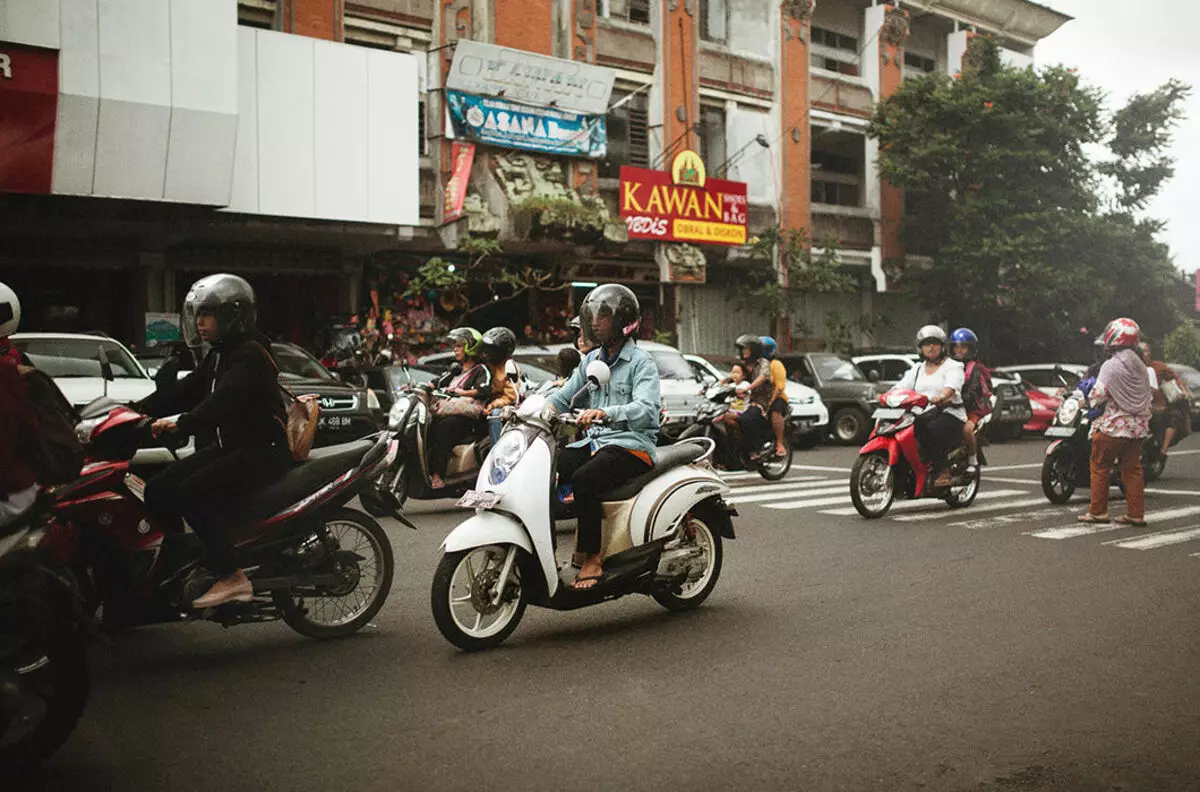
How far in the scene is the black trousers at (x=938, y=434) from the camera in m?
11.5

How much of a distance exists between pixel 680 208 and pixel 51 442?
22.0 meters

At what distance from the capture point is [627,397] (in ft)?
21.6

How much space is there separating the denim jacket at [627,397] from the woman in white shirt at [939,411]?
5.59 m

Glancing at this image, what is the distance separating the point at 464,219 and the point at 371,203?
224 cm

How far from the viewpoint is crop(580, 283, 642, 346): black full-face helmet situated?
6523 millimetres

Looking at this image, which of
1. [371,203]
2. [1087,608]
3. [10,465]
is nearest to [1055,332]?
[371,203]

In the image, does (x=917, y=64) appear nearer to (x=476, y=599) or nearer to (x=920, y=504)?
(x=920, y=504)

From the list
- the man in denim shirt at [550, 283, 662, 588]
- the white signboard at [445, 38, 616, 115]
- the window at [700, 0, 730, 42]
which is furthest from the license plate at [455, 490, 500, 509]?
the window at [700, 0, 730, 42]

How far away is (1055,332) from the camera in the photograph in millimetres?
31172

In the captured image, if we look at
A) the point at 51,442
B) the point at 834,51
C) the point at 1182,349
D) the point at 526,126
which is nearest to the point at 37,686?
the point at 51,442

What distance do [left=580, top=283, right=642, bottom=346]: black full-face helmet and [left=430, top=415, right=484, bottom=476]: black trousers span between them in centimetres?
481

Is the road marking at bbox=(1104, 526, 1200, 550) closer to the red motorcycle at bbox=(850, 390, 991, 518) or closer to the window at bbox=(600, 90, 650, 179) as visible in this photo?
the red motorcycle at bbox=(850, 390, 991, 518)

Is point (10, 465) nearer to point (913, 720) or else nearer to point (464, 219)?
point (913, 720)

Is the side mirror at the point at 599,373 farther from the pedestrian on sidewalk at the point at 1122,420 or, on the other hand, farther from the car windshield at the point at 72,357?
the car windshield at the point at 72,357
